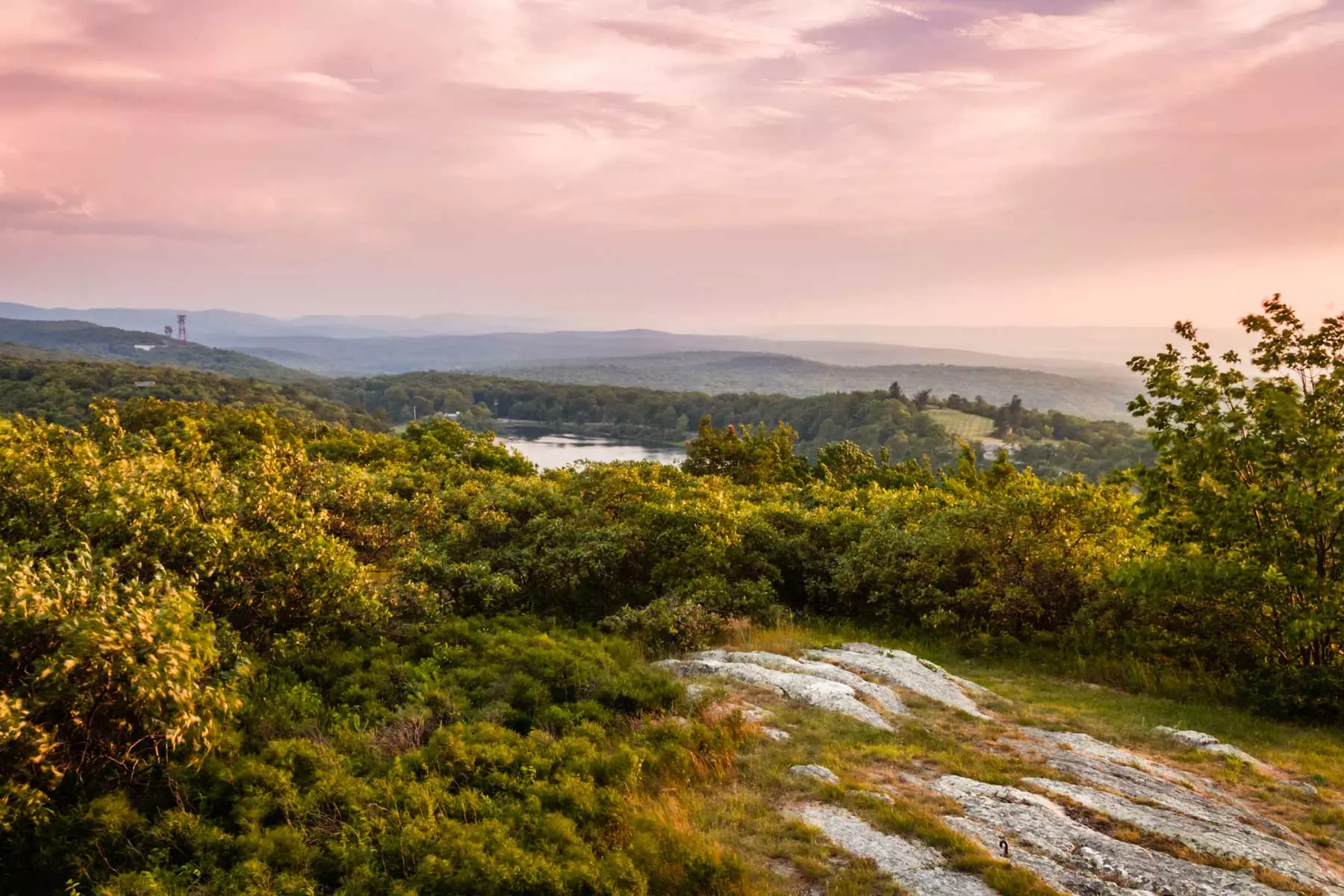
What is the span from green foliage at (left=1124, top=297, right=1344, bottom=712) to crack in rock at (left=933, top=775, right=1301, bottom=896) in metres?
7.35

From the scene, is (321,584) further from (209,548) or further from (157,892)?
(157,892)

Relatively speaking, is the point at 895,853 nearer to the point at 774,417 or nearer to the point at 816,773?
the point at 816,773

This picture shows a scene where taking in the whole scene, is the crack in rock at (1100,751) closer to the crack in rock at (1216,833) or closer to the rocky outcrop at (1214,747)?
the crack in rock at (1216,833)

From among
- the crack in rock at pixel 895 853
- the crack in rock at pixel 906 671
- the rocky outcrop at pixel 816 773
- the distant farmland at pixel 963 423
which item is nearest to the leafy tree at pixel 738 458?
the crack in rock at pixel 906 671

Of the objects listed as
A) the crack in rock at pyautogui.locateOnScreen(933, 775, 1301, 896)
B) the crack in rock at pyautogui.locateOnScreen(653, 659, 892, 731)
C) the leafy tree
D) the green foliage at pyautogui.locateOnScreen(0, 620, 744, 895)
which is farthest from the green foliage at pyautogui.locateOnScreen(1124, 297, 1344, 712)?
the leafy tree

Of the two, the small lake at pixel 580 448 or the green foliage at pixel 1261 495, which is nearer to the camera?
the green foliage at pixel 1261 495

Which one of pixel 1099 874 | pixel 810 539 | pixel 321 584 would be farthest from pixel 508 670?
pixel 810 539

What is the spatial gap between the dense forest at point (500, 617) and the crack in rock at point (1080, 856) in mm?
3071

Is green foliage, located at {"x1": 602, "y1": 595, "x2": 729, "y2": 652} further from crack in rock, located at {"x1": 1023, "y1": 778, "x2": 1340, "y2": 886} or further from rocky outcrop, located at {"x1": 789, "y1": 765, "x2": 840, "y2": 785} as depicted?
crack in rock, located at {"x1": 1023, "y1": 778, "x2": 1340, "y2": 886}

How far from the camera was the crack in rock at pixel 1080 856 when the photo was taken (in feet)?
23.6

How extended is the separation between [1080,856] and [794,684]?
5.44 metres

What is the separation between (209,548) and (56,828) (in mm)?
4295

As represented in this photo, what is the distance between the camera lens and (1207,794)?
9.87 meters

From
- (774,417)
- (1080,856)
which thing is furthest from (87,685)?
(774,417)
